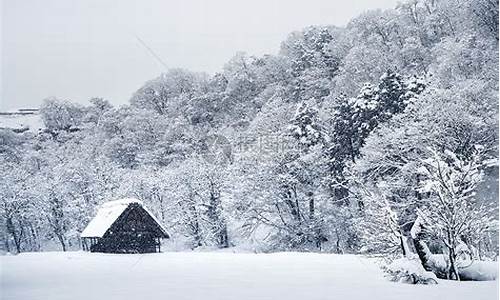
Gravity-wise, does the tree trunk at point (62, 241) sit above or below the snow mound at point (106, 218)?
below

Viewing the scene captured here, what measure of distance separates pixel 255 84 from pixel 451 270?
26.1ft

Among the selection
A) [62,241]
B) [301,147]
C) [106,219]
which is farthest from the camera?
[62,241]

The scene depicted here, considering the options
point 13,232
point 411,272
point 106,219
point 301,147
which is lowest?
point 411,272

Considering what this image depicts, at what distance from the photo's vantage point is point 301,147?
17047 mm

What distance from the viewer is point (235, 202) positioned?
59.9 ft

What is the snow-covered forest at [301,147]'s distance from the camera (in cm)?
1027

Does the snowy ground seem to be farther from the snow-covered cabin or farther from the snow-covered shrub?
the snow-covered cabin

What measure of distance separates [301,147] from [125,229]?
6.19 metres

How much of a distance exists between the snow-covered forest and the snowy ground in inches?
40.6

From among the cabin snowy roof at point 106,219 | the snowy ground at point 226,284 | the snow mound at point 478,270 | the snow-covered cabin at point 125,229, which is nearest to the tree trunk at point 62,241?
the snow-covered cabin at point 125,229

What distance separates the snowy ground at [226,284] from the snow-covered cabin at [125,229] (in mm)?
5235

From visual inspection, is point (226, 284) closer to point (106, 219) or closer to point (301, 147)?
point (106, 219)

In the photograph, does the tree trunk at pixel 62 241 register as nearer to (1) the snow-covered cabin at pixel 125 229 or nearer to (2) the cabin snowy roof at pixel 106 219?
(1) the snow-covered cabin at pixel 125 229

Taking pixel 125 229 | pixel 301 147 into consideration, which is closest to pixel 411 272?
pixel 301 147
